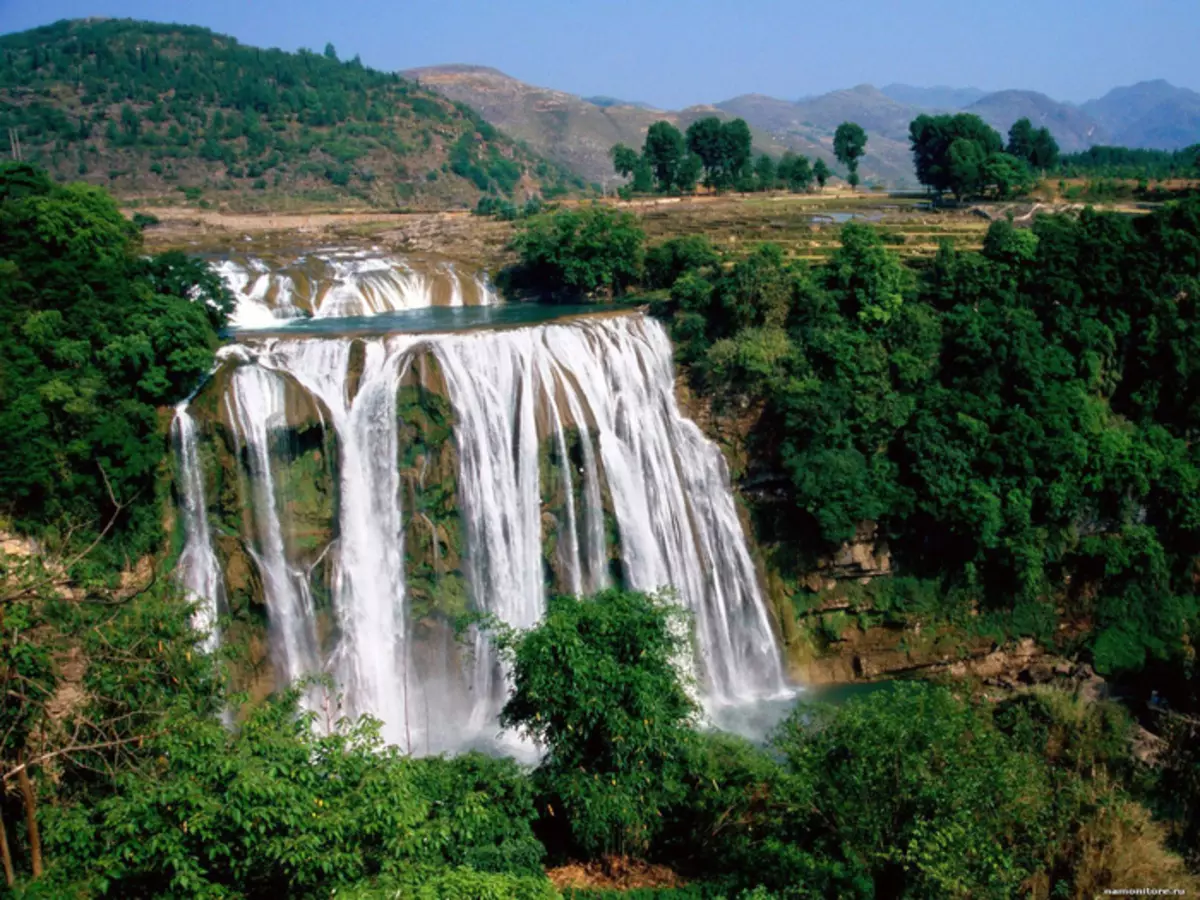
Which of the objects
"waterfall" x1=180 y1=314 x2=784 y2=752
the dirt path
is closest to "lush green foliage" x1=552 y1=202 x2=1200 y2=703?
"waterfall" x1=180 y1=314 x2=784 y2=752

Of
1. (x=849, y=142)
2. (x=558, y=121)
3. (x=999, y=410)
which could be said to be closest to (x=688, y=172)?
(x=849, y=142)

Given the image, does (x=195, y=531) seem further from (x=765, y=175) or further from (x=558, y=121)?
(x=558, y=121)

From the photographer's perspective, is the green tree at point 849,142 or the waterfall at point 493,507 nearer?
the waterfall at point 493,507

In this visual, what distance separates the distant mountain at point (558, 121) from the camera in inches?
5546

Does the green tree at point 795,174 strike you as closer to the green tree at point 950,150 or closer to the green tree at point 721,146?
the green tree at point 721,146

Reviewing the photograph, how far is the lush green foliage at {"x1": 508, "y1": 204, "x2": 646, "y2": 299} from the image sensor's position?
30.0m

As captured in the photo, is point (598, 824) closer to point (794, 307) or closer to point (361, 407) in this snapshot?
point (361, 407)

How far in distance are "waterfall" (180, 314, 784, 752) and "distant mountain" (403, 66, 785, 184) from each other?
113130mm

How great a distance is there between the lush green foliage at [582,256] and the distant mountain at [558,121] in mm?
102887

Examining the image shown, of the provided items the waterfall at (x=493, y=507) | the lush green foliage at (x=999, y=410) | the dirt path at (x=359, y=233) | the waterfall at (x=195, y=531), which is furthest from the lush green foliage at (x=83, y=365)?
the lush green foliage at (x=999, y=410)

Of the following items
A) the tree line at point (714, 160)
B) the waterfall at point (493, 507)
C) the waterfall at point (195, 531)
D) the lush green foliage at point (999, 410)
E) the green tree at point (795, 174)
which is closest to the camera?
the waterfall at point (195, 531)

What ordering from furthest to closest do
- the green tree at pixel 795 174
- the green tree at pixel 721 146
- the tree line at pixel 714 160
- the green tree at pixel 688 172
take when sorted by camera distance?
the green tree at pixel 795 174 → the green tree at pixel 721 146 → the tree line at pixel 714 160 → the green tree at pixel 688 172

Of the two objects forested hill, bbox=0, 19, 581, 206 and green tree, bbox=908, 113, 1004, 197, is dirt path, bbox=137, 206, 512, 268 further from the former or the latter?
forested hill, bbox=0, 19, 581, 206

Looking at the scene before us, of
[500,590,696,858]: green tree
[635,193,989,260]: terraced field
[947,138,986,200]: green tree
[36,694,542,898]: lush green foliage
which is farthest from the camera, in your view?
[947,138,986,200]: green tree
